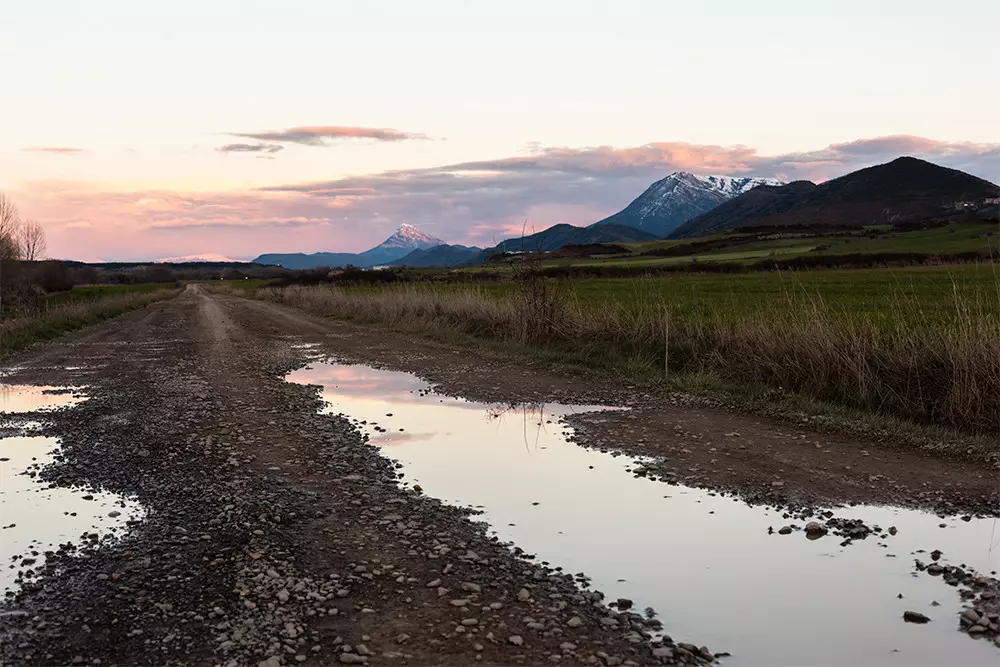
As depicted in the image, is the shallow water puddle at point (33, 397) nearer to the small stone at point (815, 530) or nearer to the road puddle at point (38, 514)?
the road puddle at point (38, 514)

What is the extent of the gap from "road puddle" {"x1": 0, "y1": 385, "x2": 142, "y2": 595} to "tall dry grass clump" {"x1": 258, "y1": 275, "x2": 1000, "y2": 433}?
35.6 feet

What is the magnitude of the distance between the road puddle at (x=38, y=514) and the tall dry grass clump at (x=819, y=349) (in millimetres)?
10850

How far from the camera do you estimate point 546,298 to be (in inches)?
831

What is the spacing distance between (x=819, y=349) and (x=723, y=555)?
8014mm

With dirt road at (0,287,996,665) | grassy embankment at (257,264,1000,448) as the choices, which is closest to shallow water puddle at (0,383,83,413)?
dirt road at (0,287,996,665)

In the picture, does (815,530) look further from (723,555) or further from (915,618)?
(915,618)

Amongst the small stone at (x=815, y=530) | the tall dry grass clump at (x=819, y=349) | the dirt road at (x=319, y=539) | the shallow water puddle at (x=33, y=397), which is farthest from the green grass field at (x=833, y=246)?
the small stone at (x=815, y=530)

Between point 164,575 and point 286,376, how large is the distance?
1161 centimetres

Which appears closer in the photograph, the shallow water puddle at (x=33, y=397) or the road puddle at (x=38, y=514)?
the road puddle at (x=38, y=514)

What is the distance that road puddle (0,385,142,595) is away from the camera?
19.0 ft

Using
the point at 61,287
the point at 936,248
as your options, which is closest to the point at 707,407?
the point at 936,248

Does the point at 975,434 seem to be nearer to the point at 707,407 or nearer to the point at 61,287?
the point at 707,407

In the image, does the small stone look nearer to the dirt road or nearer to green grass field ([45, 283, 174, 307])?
the dirt road

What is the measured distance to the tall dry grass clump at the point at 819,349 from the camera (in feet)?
34.2
